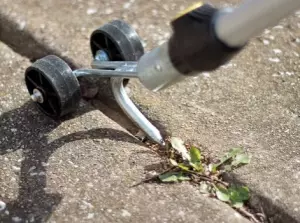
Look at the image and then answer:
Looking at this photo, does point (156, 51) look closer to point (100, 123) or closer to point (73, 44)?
point (100, 123)

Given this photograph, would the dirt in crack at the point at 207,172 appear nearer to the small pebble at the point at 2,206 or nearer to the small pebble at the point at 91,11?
the small pebble at the point at 2,206

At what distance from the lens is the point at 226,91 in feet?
5.77

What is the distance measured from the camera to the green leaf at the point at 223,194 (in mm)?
1485

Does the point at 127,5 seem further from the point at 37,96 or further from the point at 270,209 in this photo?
the point at 270,209

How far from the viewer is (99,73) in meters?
1.62

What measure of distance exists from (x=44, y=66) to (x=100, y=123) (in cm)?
19

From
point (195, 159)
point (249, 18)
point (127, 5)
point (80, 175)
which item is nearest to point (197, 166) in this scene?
point (195, 159)

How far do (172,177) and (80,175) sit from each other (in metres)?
0.20

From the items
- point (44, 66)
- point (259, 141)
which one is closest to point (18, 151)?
point (44, 66)

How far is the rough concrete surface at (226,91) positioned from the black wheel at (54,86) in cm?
19

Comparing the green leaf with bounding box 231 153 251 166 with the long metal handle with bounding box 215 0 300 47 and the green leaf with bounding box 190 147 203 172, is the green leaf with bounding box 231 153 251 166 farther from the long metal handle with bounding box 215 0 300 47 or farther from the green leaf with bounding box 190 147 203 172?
the long metal handle with bounding box 215 0 300 47

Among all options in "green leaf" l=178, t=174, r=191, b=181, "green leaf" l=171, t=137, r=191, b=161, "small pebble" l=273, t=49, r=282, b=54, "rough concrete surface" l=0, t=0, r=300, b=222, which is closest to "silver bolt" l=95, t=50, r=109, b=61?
"rough concrete surface" l=0, t=0, r=300, b=222

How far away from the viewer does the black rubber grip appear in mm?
1222

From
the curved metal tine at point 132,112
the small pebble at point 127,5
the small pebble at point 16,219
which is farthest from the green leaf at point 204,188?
the small pebble at point 127,5
